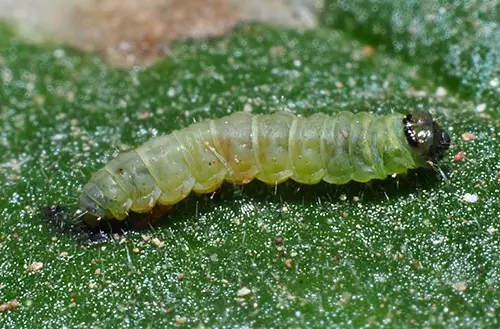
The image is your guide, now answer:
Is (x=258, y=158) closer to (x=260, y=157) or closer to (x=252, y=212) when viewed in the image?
(x=260, y=157)

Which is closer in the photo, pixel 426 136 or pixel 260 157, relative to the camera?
pixel 426 136

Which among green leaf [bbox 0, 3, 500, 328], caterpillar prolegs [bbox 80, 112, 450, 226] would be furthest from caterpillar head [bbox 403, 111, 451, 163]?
green leaf [bbox 0, 3, 500, 328]

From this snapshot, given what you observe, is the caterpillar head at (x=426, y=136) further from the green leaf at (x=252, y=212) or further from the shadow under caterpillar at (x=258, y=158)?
the green leaf at (x=252, y=212)

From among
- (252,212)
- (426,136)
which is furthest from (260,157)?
(426,136)

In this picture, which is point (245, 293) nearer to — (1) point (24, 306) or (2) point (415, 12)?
(1) point (24, 306)

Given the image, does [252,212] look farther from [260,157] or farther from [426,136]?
[426,136]

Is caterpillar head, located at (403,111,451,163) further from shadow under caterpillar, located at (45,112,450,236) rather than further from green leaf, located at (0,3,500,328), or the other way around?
green leaf, located at (0,3,500,328)

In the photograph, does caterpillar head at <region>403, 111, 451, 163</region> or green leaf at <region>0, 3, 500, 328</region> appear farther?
caterpillar head at <region>403, 111, 451, 163</region>

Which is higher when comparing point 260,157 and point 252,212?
point 260,157
